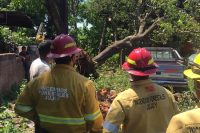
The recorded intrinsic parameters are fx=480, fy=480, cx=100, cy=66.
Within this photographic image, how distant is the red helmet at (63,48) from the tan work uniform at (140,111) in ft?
2.18

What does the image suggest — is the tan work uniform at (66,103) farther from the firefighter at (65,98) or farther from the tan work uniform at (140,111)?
the tan work uniform at (140,111)

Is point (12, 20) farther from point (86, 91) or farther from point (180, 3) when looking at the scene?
point (86, 91)

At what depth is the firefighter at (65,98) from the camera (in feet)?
14.0

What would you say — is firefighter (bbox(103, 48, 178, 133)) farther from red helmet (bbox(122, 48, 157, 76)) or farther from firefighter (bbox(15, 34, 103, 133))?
firefighter (bbox(15, 34, 103, 133))

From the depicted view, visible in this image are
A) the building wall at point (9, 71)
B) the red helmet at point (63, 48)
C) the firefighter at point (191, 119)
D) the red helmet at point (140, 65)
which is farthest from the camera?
the building wall at point (9, 71)

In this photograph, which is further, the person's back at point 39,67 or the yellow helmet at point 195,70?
the person's back at point 39,67

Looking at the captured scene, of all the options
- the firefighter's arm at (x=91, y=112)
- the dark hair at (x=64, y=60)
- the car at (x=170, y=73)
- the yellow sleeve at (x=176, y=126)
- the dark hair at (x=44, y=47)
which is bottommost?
the car at (x=170, y=73)

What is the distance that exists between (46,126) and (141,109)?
0.88m

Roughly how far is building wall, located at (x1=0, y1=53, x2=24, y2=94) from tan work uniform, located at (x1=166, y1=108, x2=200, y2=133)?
35.4 feet

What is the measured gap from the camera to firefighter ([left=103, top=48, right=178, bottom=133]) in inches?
159

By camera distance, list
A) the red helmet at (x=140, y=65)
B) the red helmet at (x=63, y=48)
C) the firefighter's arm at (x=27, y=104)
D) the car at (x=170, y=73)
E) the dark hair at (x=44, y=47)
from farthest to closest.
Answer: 1. the car at (x=170, y=73)
2. the dark hair at (x=44, y=47)
3. the firefighter's arm at (x=27, y=104)
4. the red helmet at (x=63, y=48)
5. the red helmet at (x=140, y=65)

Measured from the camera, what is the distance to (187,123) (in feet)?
8.79

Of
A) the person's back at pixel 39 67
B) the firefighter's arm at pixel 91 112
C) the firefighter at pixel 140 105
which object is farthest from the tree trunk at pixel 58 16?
the firefighter at pixel 140 105

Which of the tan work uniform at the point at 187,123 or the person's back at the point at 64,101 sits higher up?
the tan work uniform at the point at 187,123
